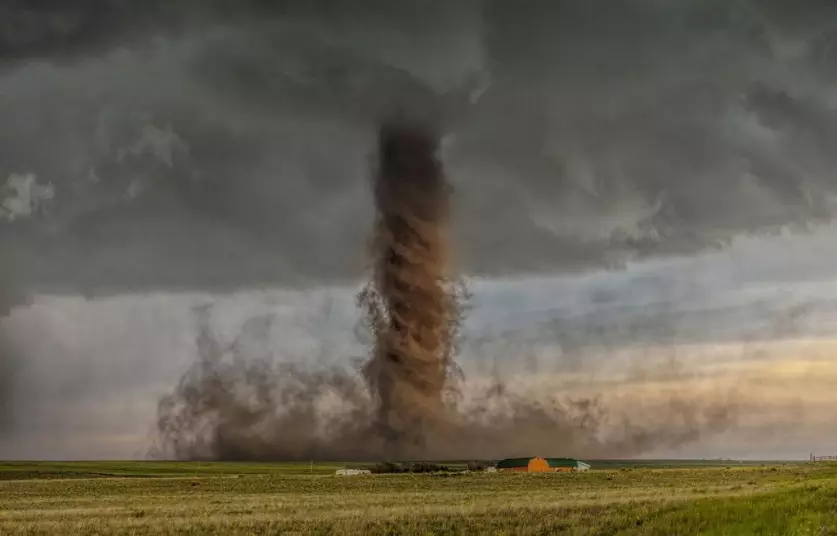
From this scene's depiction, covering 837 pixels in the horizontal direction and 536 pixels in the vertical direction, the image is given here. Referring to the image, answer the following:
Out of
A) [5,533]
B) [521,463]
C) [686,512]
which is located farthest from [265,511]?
[521,463]

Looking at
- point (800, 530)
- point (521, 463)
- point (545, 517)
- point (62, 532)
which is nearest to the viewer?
point (800, 530)

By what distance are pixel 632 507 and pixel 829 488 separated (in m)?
11.5

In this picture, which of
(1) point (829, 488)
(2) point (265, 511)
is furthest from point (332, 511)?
(1) point (829, 488)

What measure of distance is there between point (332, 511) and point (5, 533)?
64.4 ft

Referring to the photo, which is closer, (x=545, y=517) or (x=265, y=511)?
(x=545, y=517)

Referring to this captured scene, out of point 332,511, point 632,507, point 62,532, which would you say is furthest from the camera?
point 332,511

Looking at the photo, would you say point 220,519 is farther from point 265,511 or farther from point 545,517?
point 545,517

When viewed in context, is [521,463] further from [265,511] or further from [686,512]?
[686,512]

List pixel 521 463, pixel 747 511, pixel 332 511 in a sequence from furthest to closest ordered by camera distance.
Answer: pixel 521 463, pixel 332 511, pixel 747 511

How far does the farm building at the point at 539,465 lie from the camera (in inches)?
6309

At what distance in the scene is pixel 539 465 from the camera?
161 meters

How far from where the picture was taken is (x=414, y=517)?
158ft

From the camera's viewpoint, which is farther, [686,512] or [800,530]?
[686,512]

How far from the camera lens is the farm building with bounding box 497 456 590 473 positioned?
526 feet
